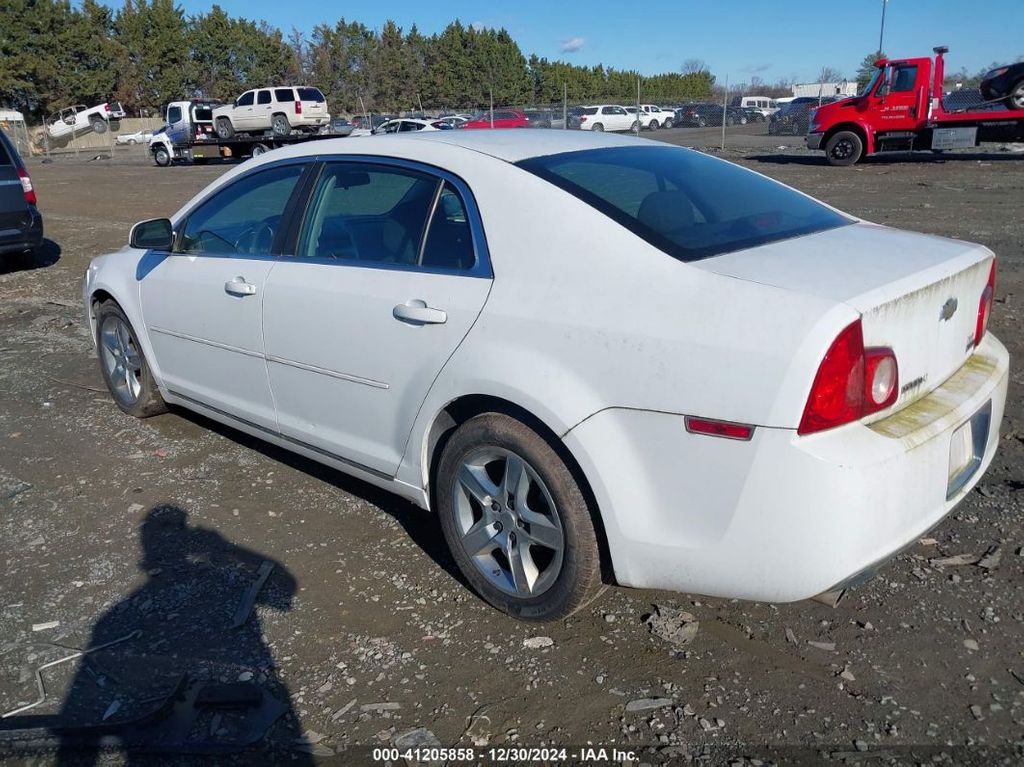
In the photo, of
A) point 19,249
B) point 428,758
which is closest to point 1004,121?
point 19,249

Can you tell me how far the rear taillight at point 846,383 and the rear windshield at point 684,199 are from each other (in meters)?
0.59

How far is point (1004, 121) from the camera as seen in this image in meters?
19.9

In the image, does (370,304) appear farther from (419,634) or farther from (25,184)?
(25,184)

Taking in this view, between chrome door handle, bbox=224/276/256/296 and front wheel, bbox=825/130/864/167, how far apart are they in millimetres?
20368

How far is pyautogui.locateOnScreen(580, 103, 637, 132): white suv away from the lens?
1702 inches

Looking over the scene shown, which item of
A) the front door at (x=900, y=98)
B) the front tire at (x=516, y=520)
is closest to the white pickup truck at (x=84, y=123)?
the front door at (x=900, y=98)

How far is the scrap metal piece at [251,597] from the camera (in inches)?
126

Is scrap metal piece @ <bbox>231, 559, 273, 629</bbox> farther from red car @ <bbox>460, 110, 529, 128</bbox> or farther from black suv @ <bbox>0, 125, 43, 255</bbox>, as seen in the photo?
red car @ <bbox>460, 110, 529, 128</bbox>

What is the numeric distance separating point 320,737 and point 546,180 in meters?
1.98

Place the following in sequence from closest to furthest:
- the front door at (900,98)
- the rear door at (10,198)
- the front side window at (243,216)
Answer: the front side window at (243,216) → the rear door at (10,198) → the front door at (900,98)

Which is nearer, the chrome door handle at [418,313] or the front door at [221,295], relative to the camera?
the chrome door handle at [418,313]

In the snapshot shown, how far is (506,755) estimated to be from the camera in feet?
8.13

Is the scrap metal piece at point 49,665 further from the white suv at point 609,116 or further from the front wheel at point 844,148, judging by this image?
the white suv at point 609,116

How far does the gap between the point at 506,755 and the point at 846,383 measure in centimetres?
143
